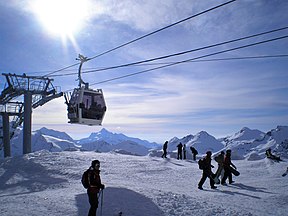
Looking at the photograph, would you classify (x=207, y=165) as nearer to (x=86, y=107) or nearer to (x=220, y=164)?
(x=220, y=164)

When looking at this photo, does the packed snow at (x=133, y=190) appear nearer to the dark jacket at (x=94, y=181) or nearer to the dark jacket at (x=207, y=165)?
the dark jacket at (x=207, y=165)

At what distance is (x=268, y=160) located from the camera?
800 inches

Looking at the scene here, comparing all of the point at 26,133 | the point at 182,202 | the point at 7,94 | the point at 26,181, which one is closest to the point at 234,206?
the point at 182,202

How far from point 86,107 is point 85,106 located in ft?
0.37

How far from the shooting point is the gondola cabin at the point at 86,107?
1916cm

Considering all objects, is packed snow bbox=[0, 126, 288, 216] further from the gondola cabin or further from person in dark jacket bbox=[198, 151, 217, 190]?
the gondola cabin

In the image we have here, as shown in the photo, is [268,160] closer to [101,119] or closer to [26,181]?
[101,119]

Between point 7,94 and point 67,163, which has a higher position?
point 7,94

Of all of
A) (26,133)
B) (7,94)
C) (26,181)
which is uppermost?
(7,94)

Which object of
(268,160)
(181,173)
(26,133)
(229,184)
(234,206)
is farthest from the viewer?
(26,133)

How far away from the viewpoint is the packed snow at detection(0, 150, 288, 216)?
905cm

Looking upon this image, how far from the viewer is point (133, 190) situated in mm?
11000

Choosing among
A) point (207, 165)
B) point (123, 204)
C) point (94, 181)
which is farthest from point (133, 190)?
point (207, 165)

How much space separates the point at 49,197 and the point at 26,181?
6.62 metres
